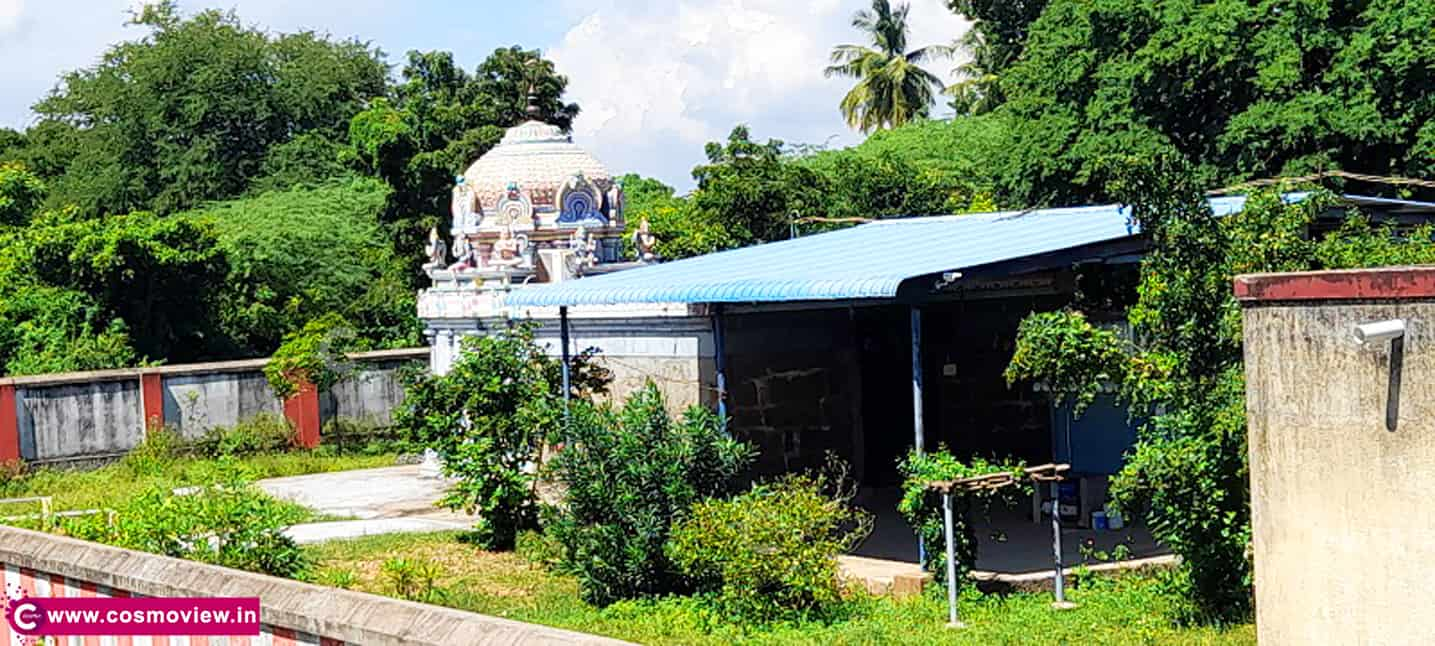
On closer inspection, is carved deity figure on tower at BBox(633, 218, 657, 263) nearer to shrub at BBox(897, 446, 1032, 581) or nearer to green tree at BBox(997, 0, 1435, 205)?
green tree at BBox(997, 0, 1435, 205)

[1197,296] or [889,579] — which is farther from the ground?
[1197,296]

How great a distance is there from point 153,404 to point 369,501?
660cm

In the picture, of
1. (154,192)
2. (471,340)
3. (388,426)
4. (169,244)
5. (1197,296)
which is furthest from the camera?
(154,192)

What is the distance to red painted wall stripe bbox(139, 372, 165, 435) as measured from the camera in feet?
80.5

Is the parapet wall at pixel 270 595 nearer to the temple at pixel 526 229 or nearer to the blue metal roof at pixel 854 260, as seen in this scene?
the blue metal roof at pixel 854 260

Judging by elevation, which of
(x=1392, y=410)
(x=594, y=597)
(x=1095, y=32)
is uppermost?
(x=1095, y=32)

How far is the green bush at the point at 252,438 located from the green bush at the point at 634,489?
1292cm

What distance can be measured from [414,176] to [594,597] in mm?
23169

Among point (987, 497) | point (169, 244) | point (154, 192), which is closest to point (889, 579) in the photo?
point (987, 497)

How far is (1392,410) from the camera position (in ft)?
22.7

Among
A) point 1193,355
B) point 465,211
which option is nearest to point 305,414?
point 465,211

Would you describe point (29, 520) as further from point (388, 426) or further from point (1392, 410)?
point (388, 426)

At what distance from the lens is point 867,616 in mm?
11242

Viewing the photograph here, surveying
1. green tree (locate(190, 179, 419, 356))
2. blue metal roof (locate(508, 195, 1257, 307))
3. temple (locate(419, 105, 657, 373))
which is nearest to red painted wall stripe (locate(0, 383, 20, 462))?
temple (locate(419, 105, 657, 373))
